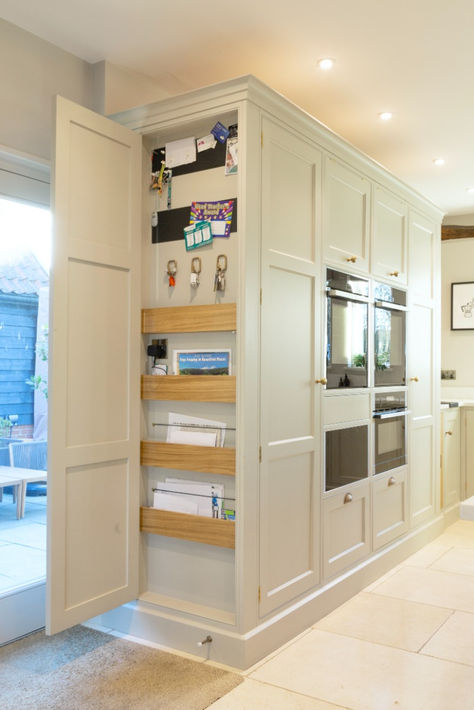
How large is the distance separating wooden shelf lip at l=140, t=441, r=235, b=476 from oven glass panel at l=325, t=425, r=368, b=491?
2.45 feet

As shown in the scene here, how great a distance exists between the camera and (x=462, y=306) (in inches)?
232

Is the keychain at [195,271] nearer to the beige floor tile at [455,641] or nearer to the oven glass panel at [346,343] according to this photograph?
the oven glass panel at [346,343]

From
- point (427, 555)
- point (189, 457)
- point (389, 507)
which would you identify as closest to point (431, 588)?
point (389, 507)

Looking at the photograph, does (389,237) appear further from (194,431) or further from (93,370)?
(93,370)

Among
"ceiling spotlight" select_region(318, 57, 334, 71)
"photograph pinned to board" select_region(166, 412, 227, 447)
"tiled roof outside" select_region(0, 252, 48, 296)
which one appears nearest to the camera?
"photograph pinned to board" select_region(166, 412, 227, 447)

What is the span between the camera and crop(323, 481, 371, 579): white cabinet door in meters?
3.19

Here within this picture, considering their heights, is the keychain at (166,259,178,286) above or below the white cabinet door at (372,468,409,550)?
above

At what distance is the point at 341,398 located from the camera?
3352 mm

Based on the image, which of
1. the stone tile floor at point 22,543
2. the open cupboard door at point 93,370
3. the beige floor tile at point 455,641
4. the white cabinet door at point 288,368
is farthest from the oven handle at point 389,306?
the stone tile floor at point 22,543

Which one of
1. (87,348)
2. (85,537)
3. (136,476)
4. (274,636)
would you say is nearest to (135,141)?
(87,348)

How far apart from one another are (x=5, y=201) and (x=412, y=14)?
1.85 meters

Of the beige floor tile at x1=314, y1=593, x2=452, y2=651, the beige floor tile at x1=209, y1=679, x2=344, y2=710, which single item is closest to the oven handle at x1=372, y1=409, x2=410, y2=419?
the beige floor tile at x1=314, y1=593, x2=452, y2=651

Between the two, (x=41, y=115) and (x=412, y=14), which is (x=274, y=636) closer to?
(x=41, y=115)

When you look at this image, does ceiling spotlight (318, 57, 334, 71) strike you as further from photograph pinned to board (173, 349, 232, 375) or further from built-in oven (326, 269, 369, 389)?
photograph pinned to board (173, 349, 232, 375)
